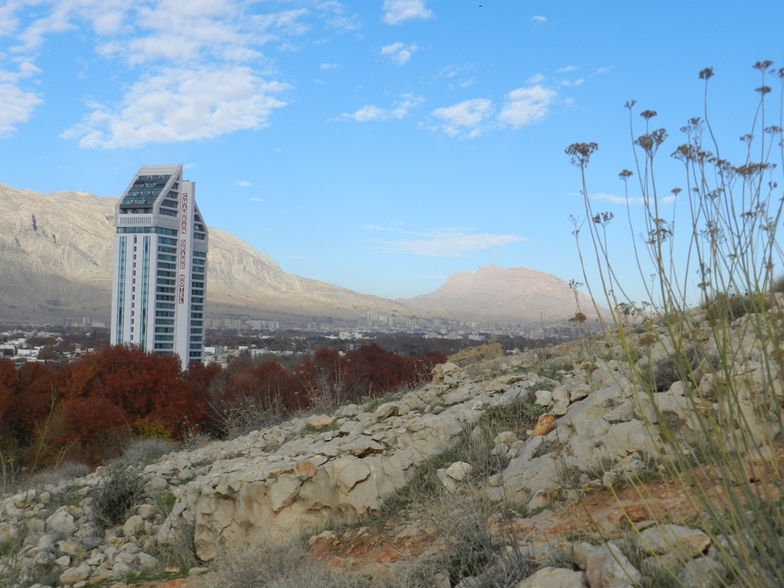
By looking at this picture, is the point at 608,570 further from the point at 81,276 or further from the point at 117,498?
the point at 81,276

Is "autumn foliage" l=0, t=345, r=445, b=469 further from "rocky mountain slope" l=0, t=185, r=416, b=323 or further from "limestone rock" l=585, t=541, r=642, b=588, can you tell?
"rocky mountain slope" l=0, t=185, r=416, b=323

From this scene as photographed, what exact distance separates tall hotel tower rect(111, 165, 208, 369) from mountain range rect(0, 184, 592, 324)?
64.1 metres

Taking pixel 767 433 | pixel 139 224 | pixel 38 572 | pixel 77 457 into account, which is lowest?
pixel 77 457

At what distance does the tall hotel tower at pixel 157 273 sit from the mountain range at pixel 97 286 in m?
64.1

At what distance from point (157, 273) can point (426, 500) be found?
4989 centimetres

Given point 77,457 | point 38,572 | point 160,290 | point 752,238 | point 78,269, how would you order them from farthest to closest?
1. point 78,269
2. point 160,290
3. point 77,457
4. point 38,572
5. point 752,238

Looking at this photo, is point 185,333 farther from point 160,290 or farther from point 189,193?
point 189,193

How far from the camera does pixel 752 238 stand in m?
2.34

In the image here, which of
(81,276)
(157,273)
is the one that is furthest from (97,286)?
(157,273)

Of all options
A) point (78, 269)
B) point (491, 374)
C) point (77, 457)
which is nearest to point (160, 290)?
point (77, 457)

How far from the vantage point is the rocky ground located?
151 inches

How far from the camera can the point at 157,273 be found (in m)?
50.7

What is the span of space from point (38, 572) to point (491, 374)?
7612 millimetres

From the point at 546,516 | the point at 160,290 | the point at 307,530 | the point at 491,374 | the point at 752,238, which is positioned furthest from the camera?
the point at 160,290
